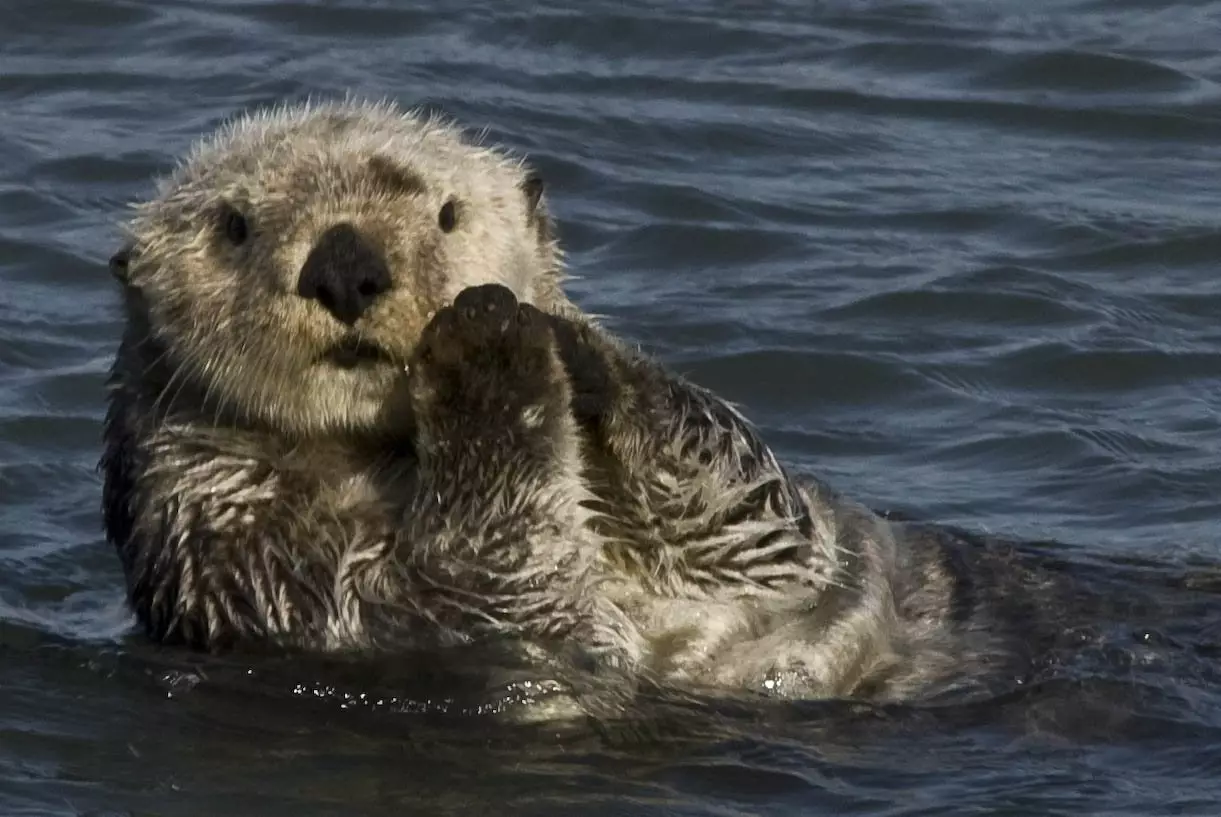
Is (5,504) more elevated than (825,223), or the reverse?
(825,223)

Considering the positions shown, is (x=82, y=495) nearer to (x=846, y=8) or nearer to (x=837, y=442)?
(x=837, y=442)

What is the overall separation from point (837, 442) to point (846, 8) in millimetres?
5076

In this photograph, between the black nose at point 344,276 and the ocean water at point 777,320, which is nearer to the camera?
the black nose at point 344,276

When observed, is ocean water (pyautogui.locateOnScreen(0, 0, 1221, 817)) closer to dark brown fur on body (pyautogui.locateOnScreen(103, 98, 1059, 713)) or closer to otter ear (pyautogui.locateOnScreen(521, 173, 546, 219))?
dark brown fur on body (pyautogui.locateOnScreen(103, 98, 1059, 713))

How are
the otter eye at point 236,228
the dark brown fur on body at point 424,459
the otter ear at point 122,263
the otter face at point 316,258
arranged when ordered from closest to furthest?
the otter face at point 316,258 → the dark brown fur on body at point 424,459 → the otter eye at point 236,228 → the otter ear at point 122,263

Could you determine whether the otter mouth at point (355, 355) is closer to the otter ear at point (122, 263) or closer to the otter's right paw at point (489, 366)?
the otter's right paw at point (489, 366)

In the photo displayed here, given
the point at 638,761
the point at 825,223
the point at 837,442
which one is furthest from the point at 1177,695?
the point at 825,223

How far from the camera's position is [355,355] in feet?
17.1

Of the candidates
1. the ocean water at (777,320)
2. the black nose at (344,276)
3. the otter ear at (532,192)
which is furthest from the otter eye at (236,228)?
the ocean water at (777,320)

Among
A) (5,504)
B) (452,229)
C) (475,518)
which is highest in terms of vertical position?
(452,229)

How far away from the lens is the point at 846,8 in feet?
42.5

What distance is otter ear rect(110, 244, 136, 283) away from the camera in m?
5.87

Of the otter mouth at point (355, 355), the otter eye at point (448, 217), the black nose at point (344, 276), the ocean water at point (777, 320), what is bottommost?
the ocean water at point (777, 320)

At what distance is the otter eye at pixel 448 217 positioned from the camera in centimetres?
554
